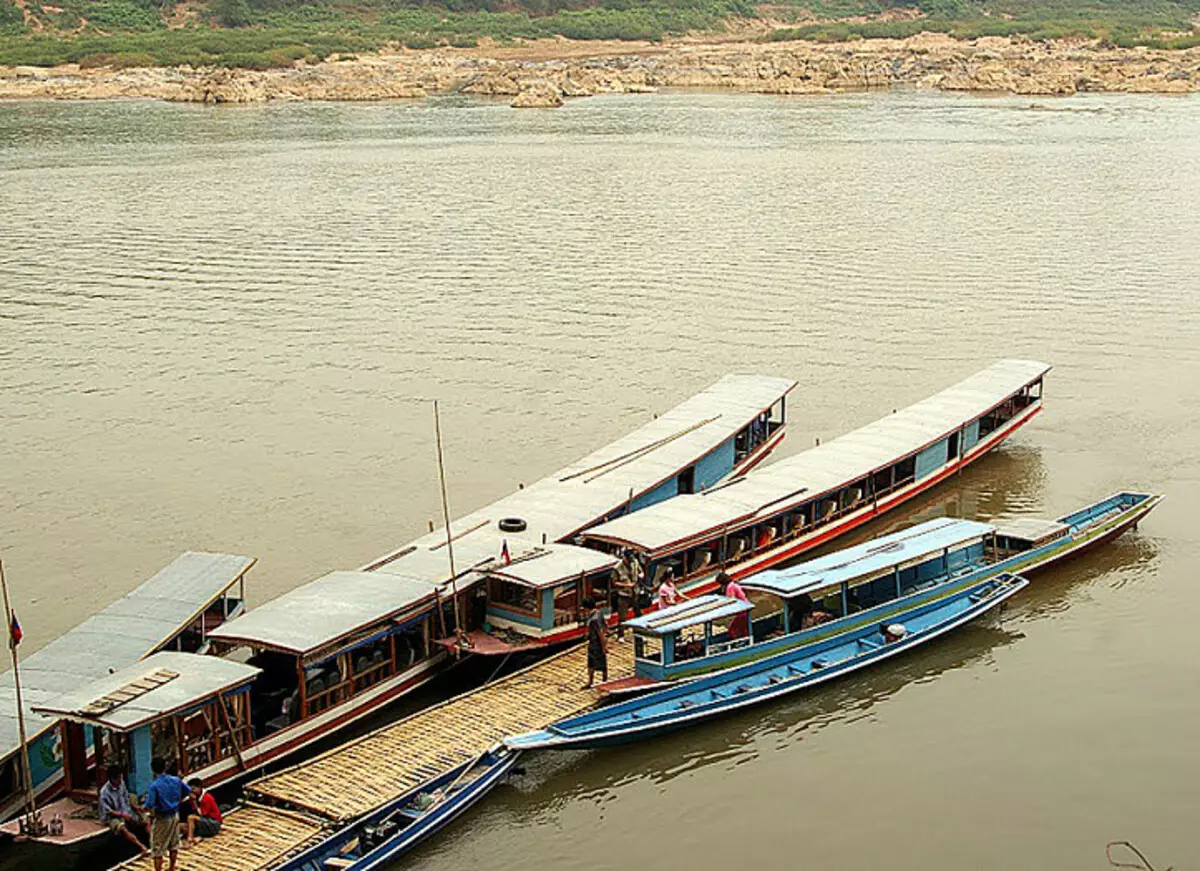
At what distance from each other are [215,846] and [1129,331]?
26121 mm

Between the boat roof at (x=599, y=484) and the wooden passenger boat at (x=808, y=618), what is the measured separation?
234cm

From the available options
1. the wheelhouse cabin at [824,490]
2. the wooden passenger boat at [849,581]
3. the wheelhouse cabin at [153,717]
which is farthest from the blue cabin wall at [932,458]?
the wheelhouse cabin at [153,717]

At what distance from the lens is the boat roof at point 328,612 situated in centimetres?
1652

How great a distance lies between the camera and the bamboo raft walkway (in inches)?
583

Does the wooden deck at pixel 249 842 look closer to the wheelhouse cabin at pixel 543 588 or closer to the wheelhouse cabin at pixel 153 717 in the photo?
the wheelhouse cabin at pixel 153 717

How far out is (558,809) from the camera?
16.5m

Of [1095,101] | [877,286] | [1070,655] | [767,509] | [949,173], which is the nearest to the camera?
[1070,655]

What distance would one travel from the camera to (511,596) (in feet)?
62.0

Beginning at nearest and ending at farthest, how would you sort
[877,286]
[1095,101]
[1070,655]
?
[1070,655], [877,286], [1095,101]

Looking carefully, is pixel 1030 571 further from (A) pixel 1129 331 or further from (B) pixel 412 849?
(A) pixel 1129 331

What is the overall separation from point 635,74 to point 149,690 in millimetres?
99800

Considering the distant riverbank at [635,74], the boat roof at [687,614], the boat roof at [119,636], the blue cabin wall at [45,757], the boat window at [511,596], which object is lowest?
the blue cabin wall at [45,757]

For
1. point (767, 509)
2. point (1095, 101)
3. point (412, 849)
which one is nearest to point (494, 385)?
point (767, 509)

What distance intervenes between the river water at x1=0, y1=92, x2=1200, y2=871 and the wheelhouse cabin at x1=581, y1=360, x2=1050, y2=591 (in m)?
0.80
